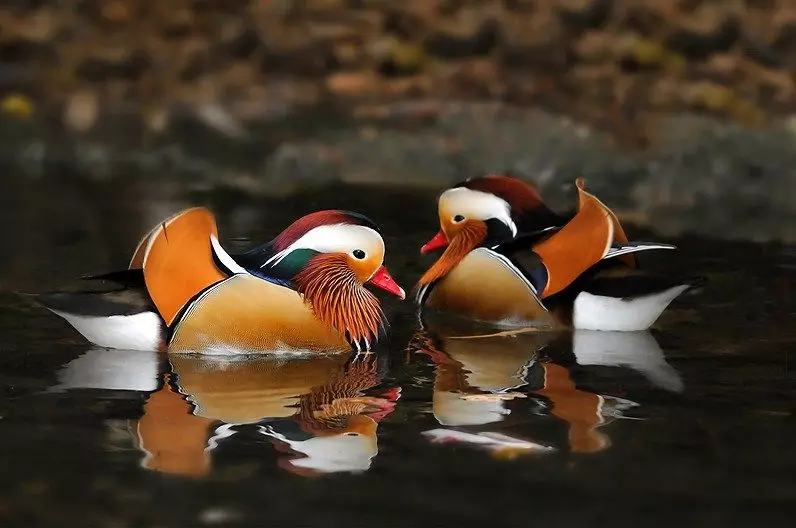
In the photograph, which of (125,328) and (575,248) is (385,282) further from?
(125,328)

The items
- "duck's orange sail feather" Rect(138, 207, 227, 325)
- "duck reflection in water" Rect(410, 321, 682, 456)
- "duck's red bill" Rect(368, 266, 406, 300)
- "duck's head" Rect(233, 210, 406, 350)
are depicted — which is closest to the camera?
"duck reflection in water" Rect(410, 321, 682, 456)

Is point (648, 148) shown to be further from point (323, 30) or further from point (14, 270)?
point (14, 270)

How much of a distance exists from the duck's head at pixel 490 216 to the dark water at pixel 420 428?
40 centimetres

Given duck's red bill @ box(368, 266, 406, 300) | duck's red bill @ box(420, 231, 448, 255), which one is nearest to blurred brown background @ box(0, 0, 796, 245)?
duck's red bill @ box(420, 231, 448, 255)

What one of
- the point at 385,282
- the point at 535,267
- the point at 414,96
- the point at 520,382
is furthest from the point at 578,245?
the point at 414,96

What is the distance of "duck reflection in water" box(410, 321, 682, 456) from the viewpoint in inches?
220

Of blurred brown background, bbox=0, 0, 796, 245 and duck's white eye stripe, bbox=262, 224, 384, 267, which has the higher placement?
blurred brown background, bbox=0, 0, 796, 245

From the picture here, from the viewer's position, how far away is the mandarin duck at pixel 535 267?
7.31 m

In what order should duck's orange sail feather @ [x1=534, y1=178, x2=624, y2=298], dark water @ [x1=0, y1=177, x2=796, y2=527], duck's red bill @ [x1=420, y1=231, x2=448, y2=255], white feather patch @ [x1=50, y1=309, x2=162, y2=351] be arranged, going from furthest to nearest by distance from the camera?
duck's red bill @ [x1=420, y1=231, x2=448, y2=255], duck's orange sail feather @ [x1=534, y1=178, x2=624, y2=298], white feather patch @ [x1=50, y1=309, x2=162, y2=351], dark water @ [x1=0, y1=177, x2=796, y2=527]

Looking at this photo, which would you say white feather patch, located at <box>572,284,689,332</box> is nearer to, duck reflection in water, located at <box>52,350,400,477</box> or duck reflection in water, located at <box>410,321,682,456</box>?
duck reflection in water, located at <box>410,321,682,456</box>

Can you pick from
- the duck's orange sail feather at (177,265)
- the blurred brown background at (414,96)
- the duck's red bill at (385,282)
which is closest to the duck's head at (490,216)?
the duck's red bill at (385,282)

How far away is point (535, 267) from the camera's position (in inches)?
296

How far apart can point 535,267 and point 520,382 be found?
46.3 inches

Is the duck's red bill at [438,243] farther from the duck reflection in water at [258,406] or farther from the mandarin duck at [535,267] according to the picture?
the duck reflection in water at [258,406]
